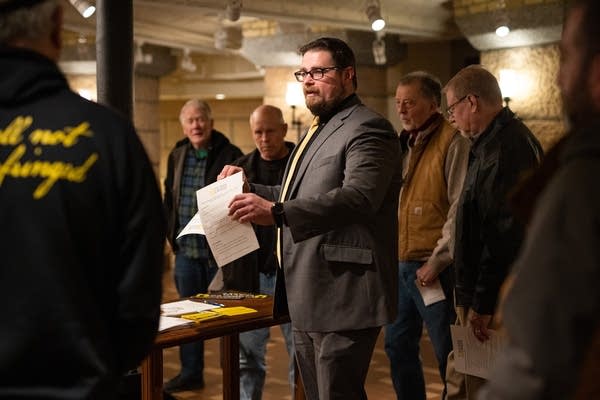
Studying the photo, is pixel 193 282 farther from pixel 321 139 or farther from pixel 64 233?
pixel 64 233

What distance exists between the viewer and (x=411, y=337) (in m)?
3.86

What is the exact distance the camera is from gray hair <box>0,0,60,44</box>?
151cm

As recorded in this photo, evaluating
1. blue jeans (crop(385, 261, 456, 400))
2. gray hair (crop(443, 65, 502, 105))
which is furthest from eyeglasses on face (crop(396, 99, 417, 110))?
blue jeans (crop(385, 261, 456, 400))

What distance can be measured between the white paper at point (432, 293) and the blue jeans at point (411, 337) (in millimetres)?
43

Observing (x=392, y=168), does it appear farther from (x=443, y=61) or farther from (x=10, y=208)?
(x=443, y=61)

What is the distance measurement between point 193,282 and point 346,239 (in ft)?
7.51

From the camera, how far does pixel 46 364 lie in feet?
4.89

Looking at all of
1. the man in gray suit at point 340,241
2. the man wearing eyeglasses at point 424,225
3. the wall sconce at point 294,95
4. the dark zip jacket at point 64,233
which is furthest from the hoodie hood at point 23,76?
the wall sconce at point 294,95

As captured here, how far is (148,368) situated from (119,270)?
1.36m

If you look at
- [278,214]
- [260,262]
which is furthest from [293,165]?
[260,262]

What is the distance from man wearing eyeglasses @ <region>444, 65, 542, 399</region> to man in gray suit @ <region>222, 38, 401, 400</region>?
13.3 inches

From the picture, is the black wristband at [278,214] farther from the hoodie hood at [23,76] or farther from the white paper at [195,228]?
the hoodie hood at [23,76]

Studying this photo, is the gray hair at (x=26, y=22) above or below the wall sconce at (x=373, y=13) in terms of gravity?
below

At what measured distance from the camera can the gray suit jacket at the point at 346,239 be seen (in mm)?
2719
